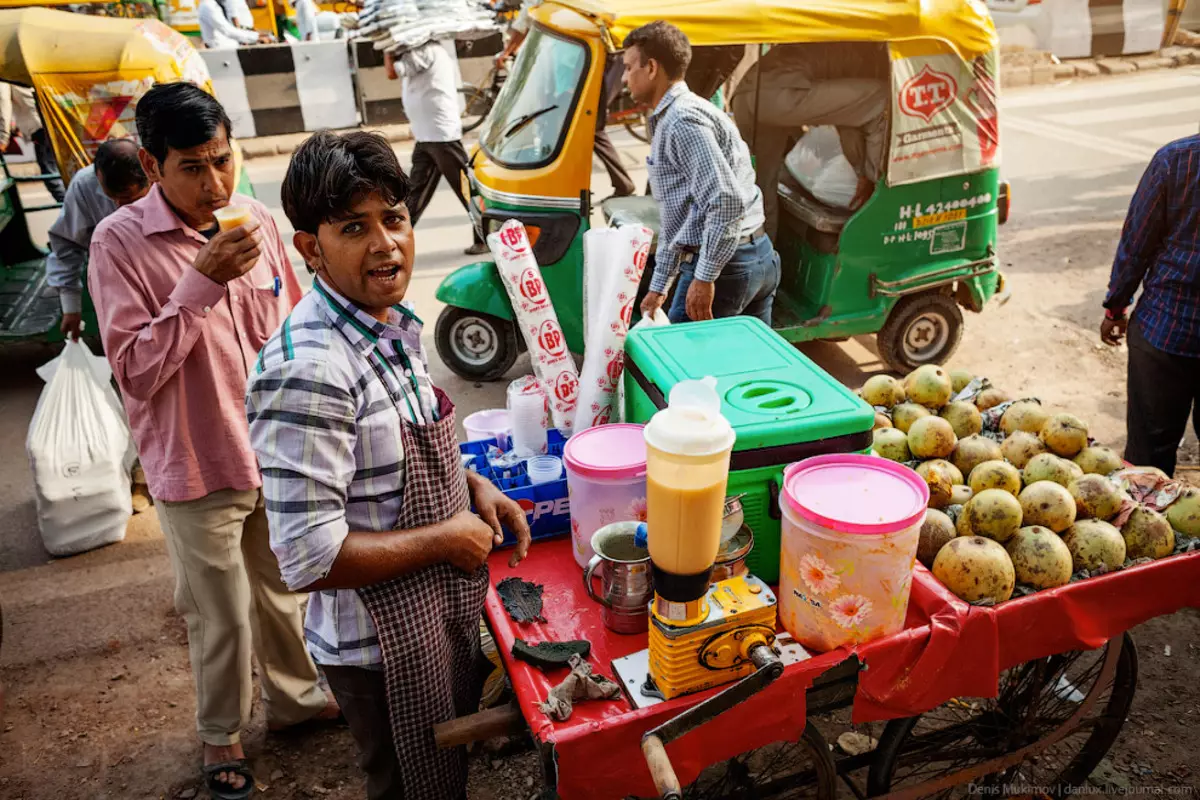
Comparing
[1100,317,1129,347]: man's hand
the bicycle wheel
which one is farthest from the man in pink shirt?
the bicycle wheel

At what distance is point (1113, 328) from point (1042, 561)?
2.08 m

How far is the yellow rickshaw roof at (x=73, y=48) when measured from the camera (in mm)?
5492

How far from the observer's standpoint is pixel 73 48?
5582 mm

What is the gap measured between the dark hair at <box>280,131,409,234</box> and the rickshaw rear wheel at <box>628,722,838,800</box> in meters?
1.57

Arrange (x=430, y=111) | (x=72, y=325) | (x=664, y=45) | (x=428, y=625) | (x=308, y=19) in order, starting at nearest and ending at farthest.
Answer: (x=428, y=625), (x=664, y=45), (x=72, y=325), (x=430, y=111), (x=308, y=19)

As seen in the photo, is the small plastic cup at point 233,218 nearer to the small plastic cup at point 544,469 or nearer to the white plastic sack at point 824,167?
the small plastic cup at point 544,469

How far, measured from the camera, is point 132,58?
5594 mm

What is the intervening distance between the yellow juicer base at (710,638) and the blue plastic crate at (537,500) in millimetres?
618

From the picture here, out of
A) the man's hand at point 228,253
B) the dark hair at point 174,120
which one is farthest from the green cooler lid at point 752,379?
the dark hair at point 174,120

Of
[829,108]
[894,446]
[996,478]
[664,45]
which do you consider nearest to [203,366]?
[894,446]

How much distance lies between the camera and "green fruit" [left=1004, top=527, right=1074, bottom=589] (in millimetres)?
2100

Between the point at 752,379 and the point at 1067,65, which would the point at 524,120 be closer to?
the point at 752,379

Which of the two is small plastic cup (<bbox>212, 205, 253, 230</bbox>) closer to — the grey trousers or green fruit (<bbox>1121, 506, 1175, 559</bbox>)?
green fruit (<bbox>1121, 506, 1175, 559</bbox>)

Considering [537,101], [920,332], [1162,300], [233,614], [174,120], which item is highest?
[174,120]
